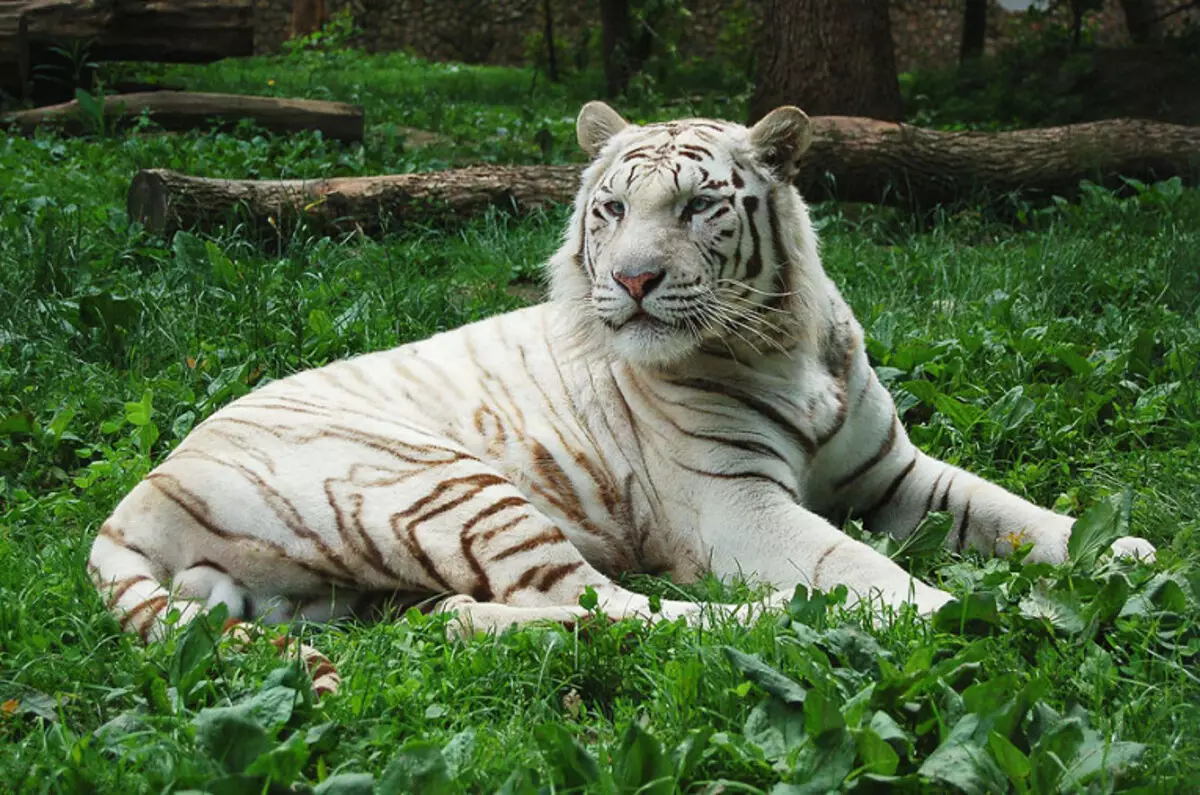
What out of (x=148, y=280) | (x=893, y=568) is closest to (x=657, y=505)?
(x=893, y=568)

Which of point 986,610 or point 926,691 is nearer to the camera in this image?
point 926,691

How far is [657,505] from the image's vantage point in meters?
3.74

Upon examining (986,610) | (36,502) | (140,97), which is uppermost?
(140,97)

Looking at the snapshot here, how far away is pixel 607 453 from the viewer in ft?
12.6

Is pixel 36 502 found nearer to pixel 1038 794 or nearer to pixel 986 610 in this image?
pixel 986 610

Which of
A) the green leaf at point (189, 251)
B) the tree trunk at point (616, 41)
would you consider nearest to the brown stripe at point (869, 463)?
the green leaf at point (189, 251)

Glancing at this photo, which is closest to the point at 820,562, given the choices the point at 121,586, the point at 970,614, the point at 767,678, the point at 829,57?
the point at 970,614

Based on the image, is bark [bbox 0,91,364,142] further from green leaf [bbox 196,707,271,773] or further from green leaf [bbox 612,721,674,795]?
green leaf [bbox 612,721,674,795]

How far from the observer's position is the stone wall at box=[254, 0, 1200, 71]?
21.1 m

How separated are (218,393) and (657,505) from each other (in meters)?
1.87

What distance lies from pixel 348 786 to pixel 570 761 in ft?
1.26

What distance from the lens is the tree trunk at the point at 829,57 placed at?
8.22 metres

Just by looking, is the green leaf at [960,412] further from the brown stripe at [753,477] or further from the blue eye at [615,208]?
the blue eye at [615,208]

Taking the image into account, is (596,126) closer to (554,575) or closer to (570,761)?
(554,575)
